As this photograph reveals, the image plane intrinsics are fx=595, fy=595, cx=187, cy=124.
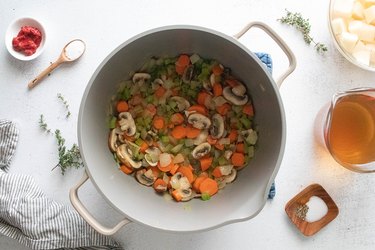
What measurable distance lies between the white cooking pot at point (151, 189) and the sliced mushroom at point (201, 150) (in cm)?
11

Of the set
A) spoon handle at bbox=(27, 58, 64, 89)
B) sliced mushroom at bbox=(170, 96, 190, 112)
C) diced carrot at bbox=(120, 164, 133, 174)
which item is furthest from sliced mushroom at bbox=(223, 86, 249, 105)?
spoon handle at bbox=(27, 58, 64, 89)

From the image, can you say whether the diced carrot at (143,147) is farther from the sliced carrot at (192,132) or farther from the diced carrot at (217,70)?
the diced carrot at (217,70)

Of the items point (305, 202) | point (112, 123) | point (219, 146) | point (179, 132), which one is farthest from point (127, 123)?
point (305, 202)

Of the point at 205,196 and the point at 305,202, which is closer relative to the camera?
the point at 205,196

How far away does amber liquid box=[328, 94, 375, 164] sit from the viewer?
1565 millimetres

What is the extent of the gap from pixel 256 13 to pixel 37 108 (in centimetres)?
65

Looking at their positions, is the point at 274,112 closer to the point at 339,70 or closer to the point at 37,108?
the point at 339,70

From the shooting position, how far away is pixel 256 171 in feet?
4.88

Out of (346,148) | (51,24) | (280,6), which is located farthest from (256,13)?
(51,24)

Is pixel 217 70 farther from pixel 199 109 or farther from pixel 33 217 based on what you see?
pixel 33 217

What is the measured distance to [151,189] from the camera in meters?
1.53

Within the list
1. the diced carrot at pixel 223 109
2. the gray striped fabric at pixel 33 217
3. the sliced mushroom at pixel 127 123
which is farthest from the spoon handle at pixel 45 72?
the diced carrot at pixel 223 109

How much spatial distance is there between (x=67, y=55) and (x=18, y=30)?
15cm

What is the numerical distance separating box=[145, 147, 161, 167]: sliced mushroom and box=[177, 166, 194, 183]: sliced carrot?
0.21 ft
